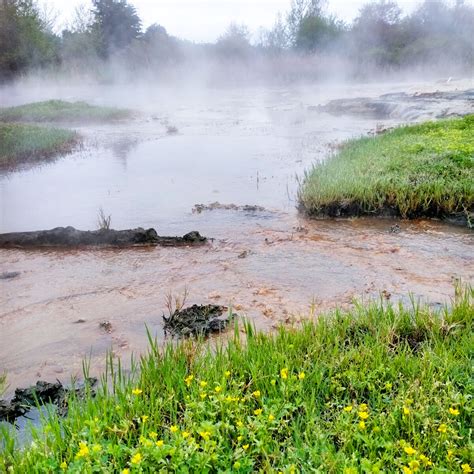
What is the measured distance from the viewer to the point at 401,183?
7.11m

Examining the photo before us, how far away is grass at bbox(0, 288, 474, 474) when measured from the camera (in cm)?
221

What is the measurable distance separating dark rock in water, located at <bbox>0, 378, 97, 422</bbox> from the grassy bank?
10303 mm

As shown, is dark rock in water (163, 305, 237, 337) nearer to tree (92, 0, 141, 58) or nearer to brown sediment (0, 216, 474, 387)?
brown sediment (0, 216, 474, 387)

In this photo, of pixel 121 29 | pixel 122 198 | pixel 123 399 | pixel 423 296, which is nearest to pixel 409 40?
pixel 121 29

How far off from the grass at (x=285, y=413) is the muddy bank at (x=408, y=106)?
13631 mm

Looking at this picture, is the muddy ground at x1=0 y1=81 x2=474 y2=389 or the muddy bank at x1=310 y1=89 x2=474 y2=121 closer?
the muddy ground at x1=0 y1=81 x2=474 y2=389

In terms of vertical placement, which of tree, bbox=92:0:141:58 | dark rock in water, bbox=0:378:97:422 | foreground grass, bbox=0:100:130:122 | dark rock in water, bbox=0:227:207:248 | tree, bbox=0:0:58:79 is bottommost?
dark rock in water, bbox=0:378:97:422

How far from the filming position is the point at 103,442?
2.35 metres

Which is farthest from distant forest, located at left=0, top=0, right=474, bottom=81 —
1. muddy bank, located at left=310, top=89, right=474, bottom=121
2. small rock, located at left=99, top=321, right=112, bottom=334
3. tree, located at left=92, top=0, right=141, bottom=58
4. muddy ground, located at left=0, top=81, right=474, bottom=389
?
small rock, located at left=99, top=321, right=112, bottom=334

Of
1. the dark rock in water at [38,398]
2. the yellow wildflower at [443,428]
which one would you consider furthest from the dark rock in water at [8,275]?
the yellow wildflower at [443,428]

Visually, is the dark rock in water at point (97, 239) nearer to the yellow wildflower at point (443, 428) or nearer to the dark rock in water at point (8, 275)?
the dark rock in water at point (8, 275)

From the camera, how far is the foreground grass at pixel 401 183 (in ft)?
22.3

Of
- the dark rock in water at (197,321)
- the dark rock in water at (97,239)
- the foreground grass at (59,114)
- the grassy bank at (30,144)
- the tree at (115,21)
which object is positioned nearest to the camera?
the dark rock in water at (197,321)

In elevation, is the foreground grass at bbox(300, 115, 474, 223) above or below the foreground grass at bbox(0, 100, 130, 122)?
below
